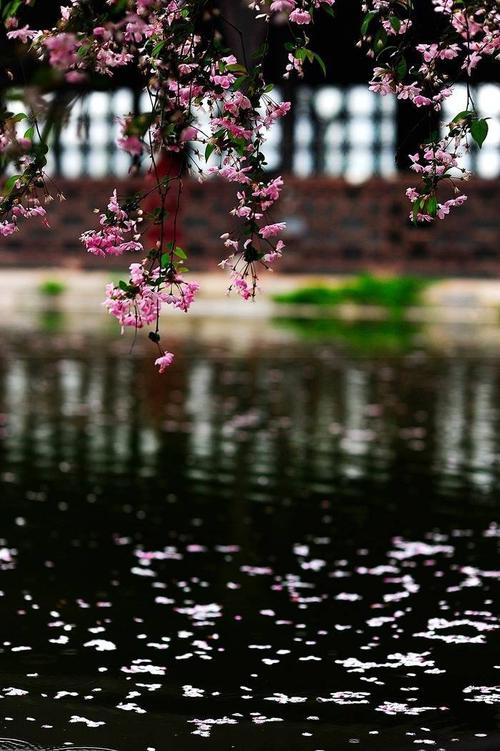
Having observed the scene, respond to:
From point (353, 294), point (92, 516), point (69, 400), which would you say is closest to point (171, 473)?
point (92, 516)

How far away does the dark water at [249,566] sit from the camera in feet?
18.8

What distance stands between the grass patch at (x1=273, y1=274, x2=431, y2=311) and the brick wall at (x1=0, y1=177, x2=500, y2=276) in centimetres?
373

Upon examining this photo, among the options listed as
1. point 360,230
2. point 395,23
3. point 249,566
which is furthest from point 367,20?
point 360,230

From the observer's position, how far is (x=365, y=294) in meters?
29.3

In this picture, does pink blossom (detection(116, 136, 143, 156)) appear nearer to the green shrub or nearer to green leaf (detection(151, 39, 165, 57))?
green leaf (detection(151, 39, 165, 57))

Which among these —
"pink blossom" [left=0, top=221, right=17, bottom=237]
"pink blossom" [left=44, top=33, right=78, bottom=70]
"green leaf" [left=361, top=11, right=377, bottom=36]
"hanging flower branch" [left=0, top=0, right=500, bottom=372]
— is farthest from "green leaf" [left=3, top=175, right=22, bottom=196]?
"green leaf" [left=361, top=11, right=377, bottom=36]

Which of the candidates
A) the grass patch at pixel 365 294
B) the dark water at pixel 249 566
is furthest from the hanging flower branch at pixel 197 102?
the grass patch at pixel 365 294

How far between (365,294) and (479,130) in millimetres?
24573

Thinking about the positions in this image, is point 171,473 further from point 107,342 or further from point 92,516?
point 107,342

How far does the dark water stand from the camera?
5730mm

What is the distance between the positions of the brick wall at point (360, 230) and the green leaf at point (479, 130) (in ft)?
91.4

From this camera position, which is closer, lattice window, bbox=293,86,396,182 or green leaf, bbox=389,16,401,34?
green leaf, bbox=389,16,401,34

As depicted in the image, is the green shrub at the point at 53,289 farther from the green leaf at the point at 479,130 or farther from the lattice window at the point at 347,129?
the green leaf at the point at 479,130

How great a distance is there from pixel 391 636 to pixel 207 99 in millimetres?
2751
